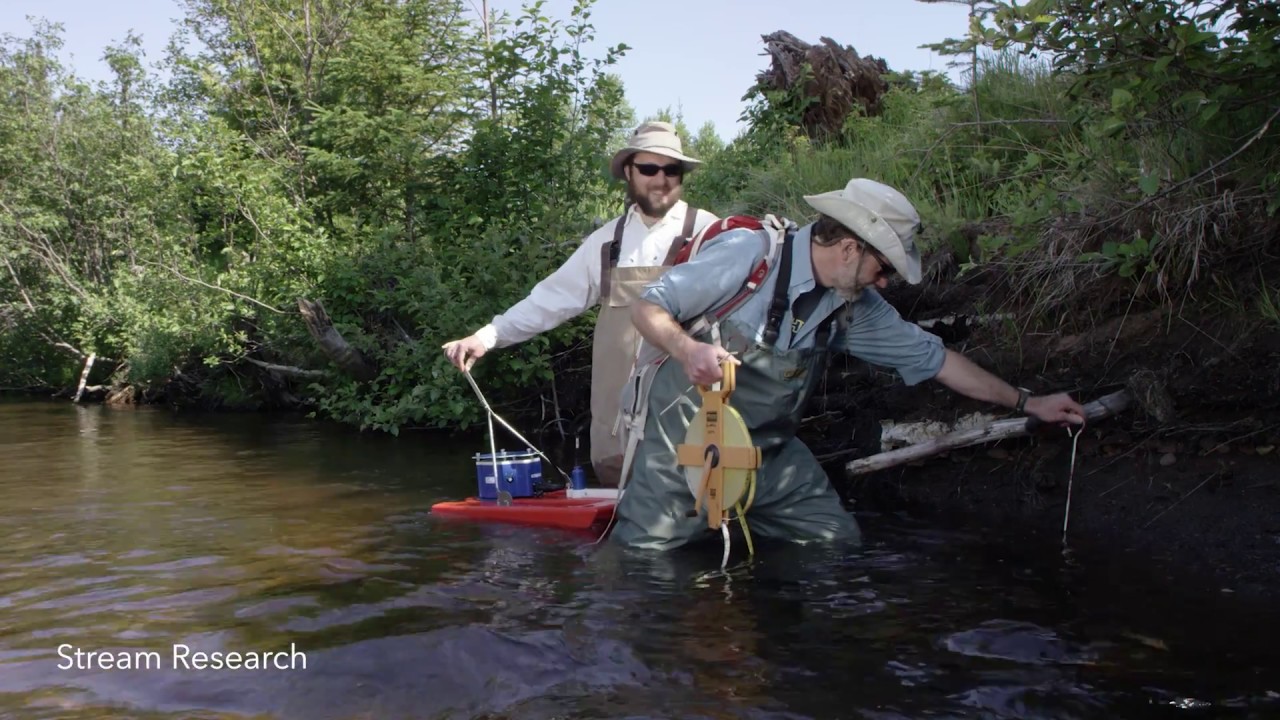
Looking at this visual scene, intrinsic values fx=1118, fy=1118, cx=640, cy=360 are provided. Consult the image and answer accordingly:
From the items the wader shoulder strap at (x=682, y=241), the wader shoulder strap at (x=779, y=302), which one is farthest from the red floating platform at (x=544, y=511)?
the wader shoulder strap at (x=779, y=302)

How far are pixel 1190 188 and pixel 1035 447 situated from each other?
1.60 meters

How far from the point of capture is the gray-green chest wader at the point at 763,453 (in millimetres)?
4934

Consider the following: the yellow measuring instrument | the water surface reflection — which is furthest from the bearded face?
the water surface reflection

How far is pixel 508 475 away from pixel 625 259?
1526 millimetres

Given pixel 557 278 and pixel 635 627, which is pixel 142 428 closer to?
pixel 557 278

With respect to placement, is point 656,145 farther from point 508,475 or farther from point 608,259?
point 508,475

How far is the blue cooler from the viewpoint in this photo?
257 inches

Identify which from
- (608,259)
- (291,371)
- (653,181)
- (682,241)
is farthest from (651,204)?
(291,371)

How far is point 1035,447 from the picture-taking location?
631cm

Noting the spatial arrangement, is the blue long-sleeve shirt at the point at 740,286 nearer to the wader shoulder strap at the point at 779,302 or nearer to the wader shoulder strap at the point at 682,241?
the wader shoulder strap at the point at 779,302

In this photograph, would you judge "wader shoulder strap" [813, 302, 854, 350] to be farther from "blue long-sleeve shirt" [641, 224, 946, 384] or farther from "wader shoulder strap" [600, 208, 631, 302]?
"wader shoulder strap" [600, 208, 631, 302]

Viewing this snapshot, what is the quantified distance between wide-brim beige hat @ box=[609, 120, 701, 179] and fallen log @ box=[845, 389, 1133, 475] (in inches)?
82.1

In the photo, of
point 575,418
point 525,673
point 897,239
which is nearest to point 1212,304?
point 897,239

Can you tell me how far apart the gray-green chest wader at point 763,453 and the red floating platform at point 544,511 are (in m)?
0.58
